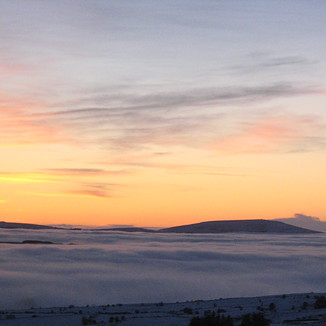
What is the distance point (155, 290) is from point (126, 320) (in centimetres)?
2194

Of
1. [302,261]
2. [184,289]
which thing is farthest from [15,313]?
[302,261]

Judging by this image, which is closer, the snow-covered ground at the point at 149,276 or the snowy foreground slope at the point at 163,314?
the snowy foreground slope at the point at 163,314

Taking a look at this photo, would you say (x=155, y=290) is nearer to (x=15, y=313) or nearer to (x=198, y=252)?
(x=15, y=313)

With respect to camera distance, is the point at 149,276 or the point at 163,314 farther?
the point at 149,276

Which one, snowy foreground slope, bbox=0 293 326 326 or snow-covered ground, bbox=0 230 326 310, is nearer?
snowy foreground slope, bbox=0 293 326 326

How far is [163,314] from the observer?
24.2 meters

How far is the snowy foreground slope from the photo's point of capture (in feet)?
69.8

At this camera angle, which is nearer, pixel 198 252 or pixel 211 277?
pixel 211 277

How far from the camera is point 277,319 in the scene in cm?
Result: 2142

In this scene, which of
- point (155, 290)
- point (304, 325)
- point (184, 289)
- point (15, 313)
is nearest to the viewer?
point (304, 325)

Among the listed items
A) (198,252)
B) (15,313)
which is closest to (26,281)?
(15,313)

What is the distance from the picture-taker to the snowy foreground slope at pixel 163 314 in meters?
21.3

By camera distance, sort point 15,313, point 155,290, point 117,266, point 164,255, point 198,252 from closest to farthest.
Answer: point 15,313, point 155,290, point 117,266, point 164,255, point 198,252

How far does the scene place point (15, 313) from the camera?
25.8 m
